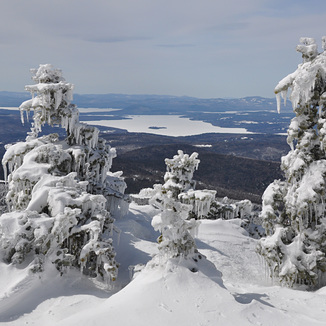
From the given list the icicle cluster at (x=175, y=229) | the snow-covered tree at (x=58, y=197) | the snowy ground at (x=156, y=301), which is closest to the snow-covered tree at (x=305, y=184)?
the snowy ground at (x=156, y=301)

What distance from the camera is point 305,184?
49.1 ft

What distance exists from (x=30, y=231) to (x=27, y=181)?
4.07m

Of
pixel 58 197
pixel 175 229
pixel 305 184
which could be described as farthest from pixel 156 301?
pixel 305 184

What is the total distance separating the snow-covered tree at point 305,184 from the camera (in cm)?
1466

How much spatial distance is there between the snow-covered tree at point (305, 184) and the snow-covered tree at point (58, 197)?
7.08m

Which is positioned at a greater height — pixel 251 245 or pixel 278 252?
pixel 278 252

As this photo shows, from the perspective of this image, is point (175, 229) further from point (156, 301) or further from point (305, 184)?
point (305, 184)

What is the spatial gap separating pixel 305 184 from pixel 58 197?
10.2 meters

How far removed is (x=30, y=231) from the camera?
14.1 m

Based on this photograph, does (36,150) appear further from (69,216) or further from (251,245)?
(251,245)

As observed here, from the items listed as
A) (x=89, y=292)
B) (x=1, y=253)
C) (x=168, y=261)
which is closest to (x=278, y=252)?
(x=168, y=261)

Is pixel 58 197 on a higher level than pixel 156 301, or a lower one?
higher

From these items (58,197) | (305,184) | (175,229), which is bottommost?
(175,229)

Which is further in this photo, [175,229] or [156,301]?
[175,229]
